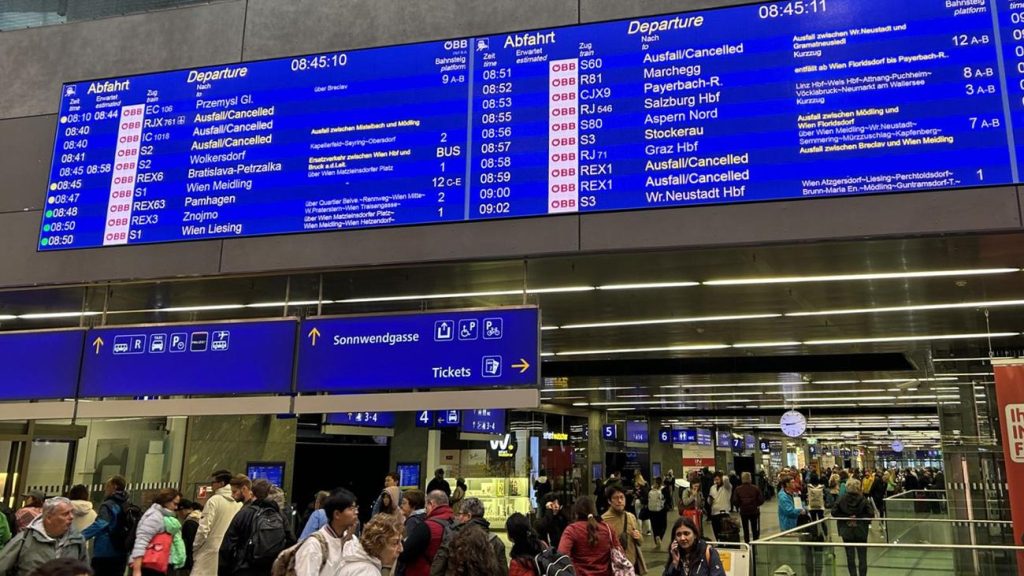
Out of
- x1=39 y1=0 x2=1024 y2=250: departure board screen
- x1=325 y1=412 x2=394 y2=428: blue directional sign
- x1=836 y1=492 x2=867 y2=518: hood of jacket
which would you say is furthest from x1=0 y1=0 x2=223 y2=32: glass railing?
x1=836 y1=492 x2=867 y2=518: hood of jacket

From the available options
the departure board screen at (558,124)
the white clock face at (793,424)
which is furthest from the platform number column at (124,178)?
the white clock face at (793,424)

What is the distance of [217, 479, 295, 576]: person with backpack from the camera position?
5938 millimetres

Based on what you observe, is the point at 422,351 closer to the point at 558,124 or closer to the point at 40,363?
the point at 558,124

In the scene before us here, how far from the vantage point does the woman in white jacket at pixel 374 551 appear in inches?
150

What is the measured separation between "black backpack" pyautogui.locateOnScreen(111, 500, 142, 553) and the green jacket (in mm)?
2386

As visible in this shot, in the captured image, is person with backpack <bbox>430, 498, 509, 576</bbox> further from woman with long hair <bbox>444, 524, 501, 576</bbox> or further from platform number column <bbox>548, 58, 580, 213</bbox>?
platform number column <bbox>548, 58, 580, 213</bbox>

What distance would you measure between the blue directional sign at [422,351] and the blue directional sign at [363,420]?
7.24 metres

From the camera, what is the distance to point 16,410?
6.73 m

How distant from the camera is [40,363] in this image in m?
6.80

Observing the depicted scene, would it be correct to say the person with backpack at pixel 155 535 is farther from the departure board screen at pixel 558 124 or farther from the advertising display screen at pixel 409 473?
the advertising display screen at pixel 409 473

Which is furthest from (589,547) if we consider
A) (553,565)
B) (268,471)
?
(268,471)

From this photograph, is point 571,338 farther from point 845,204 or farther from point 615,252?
point 845,204

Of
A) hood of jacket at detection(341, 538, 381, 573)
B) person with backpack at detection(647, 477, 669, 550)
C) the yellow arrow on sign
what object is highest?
the yellow arrow on sign

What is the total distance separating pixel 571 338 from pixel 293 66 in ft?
18.1
